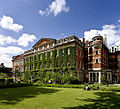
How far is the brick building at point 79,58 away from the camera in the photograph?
30.9 m

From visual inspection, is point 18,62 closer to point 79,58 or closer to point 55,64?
point 55,64

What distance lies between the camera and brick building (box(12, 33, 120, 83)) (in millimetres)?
30875

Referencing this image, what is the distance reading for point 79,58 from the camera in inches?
1294

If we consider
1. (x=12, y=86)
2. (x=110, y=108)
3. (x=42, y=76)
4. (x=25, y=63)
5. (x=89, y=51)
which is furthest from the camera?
(x=25, y=63)

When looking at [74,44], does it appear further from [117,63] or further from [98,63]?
[117,63]

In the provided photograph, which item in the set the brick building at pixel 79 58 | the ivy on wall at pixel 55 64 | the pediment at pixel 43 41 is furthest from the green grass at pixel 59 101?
the pediment at pixel 43 41

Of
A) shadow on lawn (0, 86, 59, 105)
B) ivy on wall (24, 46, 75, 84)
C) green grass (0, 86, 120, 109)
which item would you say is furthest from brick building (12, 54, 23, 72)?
green grass (0, 86, 120, 109)

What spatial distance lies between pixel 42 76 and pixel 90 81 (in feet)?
51.7

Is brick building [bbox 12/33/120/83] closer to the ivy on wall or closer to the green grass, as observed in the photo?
the ivy on wall

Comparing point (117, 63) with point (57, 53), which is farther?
point (117, 63)

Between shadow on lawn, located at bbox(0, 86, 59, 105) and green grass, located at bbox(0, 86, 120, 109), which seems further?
shadow on lawn, located at bbox(0, 86, 59, 105)

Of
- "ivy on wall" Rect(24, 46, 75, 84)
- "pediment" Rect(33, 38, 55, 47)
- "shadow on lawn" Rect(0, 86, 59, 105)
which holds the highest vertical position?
"pediment" Rect(33, 38, 55, 47)

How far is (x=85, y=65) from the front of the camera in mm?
35031

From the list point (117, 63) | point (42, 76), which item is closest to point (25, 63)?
point (42, 76)
